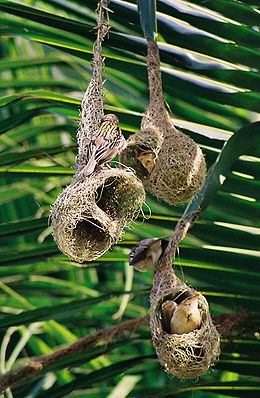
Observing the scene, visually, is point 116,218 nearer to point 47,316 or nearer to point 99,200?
point 99,200

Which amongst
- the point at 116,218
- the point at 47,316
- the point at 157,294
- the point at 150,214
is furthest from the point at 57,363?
the point at 116,218

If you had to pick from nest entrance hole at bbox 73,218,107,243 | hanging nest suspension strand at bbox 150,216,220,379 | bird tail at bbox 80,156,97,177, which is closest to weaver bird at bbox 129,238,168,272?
hanging nest suspension strand at bbox 150,216,220,379

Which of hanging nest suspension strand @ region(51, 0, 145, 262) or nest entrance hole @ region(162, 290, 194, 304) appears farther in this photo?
nest entrance hole @ region(162, 290, 194, 304)

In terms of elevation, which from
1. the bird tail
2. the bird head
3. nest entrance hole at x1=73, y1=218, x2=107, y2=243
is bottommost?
nest entrance hole at x1=73, y1=218, x2=107, y2=243

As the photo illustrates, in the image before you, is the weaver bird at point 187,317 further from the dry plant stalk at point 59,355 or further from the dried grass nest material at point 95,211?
the dry plant stalk at point 59,355

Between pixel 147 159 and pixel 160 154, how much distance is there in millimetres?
61

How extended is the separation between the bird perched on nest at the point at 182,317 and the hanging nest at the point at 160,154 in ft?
0.47

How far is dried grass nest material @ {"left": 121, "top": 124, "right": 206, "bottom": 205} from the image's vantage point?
132 centimetres

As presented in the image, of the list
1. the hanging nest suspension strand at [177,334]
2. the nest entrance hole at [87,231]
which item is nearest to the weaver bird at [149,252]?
the hanging nest suspension strand at [177,334]

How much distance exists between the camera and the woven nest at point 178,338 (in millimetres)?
1292

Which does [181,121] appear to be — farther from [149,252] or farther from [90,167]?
[90,167]

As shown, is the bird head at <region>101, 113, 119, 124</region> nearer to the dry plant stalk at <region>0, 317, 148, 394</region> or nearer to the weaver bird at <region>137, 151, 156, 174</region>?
the weaver bird at <region>137, 151, 156, 174</region>

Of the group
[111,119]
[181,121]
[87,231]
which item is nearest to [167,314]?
[87,231]

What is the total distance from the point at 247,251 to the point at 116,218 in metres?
0.48
